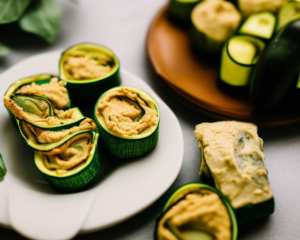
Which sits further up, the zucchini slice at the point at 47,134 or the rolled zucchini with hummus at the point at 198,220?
the zucchini slice at the point at 47,134

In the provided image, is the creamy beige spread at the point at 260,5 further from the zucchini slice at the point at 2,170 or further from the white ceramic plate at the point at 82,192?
the zucchini slice at the point at 2,170

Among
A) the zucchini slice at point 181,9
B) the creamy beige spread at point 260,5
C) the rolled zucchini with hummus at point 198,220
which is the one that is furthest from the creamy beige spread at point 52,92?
the creamy beige spread at point 260,5

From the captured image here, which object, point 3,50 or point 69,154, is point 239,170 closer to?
point 69,154

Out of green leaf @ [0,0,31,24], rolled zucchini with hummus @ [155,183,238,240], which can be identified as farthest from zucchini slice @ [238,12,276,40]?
green leaf @ [0,0,31,24]

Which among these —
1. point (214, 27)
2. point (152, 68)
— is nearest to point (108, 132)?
point (152, 68)

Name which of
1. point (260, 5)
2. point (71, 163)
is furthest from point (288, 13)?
point (71, 163)

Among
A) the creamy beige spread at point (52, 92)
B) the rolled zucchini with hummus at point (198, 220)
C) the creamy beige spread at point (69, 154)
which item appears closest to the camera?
the rolled zucchini with hummus at point (198, 220)

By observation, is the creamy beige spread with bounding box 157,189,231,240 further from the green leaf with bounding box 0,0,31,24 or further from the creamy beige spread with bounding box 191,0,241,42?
the green leaf with bounding box 0,0,31,24

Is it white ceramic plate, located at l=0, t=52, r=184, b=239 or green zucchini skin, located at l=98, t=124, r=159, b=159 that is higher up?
green zucchini skin, located at l=98, t=124, r=159, b=159
